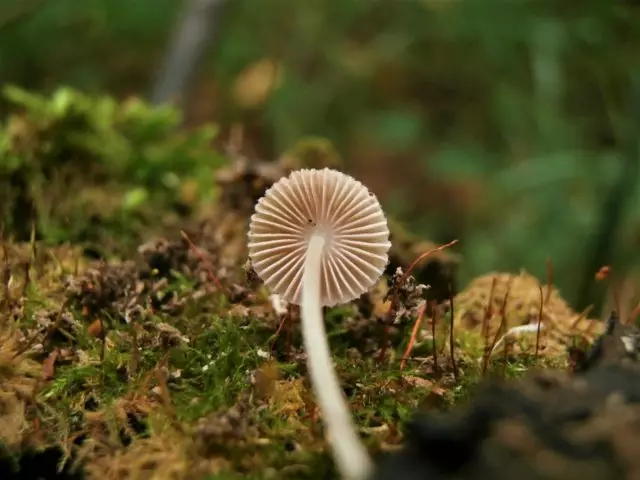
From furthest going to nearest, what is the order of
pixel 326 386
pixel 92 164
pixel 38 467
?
pixel 92 164, pixel 38 467, pixel 326 386

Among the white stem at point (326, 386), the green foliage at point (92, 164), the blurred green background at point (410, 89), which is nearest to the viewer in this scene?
the white stem at point (326, 386)

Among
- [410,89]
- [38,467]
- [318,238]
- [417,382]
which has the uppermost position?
[410,89]

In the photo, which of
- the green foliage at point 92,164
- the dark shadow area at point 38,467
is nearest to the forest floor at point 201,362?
the dark shadow area at point 38,467

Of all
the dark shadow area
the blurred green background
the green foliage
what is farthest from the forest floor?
the blurred green background

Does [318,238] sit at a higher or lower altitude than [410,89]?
lower

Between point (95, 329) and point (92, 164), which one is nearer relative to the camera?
point (95, 329)

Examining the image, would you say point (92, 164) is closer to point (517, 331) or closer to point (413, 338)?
point (413, 338)

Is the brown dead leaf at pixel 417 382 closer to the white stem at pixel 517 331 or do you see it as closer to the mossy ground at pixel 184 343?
the mossy ground at pixel 184 343

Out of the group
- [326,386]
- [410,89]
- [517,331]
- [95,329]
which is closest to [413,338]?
[517,331]
